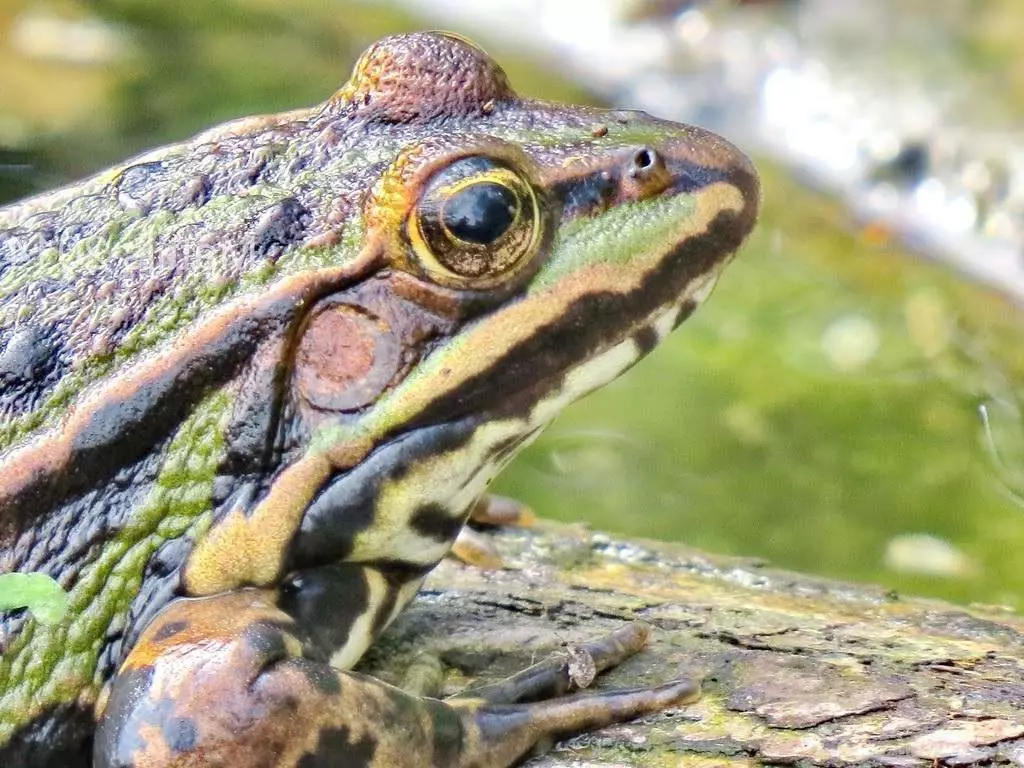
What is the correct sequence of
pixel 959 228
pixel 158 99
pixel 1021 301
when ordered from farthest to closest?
pixel 158 99 < pixel 959 228 < pixel 1021 301

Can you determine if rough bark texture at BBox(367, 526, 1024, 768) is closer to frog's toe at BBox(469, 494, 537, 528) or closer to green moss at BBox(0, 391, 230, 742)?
frog's toe at BBox(469, 494, 537, 528)

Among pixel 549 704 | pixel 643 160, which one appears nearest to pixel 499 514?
pixel 549 704

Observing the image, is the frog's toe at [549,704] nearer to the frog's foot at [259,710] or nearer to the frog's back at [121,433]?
the frog's foot at [259,710]

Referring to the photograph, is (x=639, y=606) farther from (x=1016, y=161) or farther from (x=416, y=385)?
(x=1016, y=161)

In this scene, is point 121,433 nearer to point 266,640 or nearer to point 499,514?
point 266,640

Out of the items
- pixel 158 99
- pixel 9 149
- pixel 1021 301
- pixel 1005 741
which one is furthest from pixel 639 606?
pixel 158 99

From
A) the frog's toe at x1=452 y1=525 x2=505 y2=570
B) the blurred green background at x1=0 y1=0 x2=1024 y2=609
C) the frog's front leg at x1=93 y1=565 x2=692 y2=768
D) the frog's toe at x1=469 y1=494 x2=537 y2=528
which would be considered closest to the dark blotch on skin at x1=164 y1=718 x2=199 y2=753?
the frog's front leg at x1=93 y1=565 x2=692 y2=768

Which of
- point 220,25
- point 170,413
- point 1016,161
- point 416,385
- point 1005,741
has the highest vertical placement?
point 220,25
